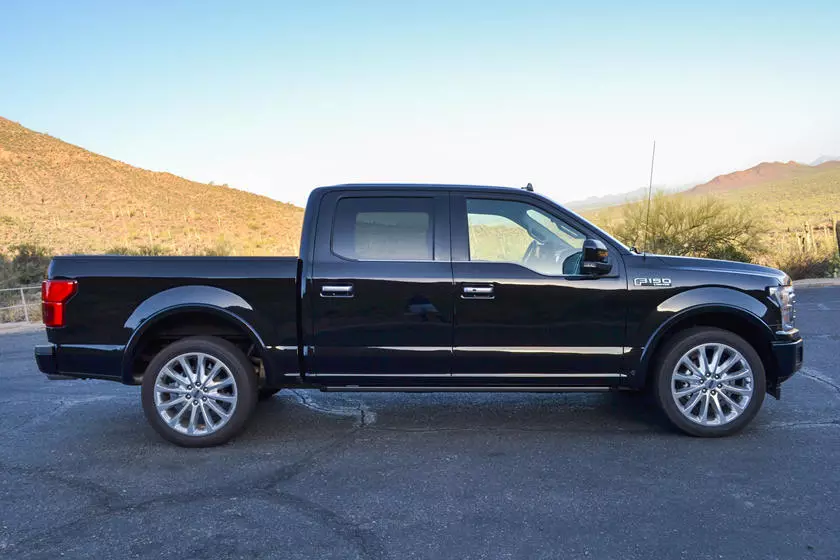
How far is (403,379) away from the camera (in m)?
5.29

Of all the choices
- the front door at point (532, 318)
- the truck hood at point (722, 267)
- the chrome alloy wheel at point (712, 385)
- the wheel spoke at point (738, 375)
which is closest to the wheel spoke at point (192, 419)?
the front door at point (532, 318)

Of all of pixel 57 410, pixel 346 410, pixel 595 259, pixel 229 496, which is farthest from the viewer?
pixel 57 410

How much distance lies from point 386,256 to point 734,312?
9.00 ft

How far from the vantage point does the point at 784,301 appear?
211 inches

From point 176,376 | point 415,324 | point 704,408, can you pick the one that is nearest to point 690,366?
point 704,408

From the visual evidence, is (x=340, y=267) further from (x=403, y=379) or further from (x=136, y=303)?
(x=136, y=303)

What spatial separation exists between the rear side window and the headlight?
8.86ft

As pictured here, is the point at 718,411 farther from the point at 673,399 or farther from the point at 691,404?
the point at 673,399

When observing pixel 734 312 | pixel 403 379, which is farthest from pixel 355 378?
pixel 734 312

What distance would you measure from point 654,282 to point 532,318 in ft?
3.25

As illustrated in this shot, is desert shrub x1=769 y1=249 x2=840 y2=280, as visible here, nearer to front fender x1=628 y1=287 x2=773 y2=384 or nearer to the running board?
front fender x1=628 y1=287 x2=773 y2=384

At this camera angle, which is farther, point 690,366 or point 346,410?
point 346,410

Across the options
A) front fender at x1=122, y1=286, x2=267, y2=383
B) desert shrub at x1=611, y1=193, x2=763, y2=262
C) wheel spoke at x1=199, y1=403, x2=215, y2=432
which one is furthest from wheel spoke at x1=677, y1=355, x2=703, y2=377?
desert shrub at x1=611, y1=193, x2=763, y2=262

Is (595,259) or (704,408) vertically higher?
(595,259)
